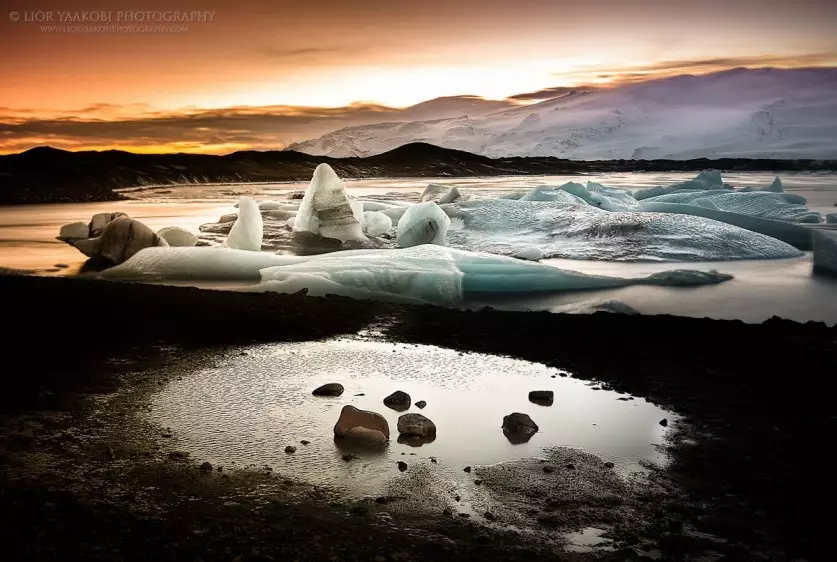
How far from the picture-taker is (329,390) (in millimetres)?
4457

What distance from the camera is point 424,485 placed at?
10.6ft

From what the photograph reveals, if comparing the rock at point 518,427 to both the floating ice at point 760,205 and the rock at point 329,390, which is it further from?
the floating ice at point 760,205

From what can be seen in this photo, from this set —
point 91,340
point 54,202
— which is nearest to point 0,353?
point 91,340

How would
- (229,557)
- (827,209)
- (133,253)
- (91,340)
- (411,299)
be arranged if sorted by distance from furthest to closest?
(827,209), (133,253), (411,299), (91,340), (229,557)

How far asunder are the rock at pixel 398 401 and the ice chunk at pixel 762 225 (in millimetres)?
10094

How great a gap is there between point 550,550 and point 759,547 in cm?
76

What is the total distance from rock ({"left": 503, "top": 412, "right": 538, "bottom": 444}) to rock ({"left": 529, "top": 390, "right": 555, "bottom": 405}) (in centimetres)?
44

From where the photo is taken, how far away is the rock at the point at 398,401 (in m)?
4.25

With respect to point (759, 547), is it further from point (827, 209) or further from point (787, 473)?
point (827, 209)

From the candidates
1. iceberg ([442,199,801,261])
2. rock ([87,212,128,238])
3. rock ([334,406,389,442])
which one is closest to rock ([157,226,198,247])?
rock ([87,212,128,238])

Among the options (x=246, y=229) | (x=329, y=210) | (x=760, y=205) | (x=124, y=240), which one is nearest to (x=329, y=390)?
(x=124, y=240)

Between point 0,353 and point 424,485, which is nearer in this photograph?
point 424,485

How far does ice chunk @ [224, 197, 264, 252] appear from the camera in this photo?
10734mm

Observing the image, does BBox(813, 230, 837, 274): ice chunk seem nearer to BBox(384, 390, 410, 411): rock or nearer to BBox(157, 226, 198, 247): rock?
BBox(384, 390, 410, 411): rock
